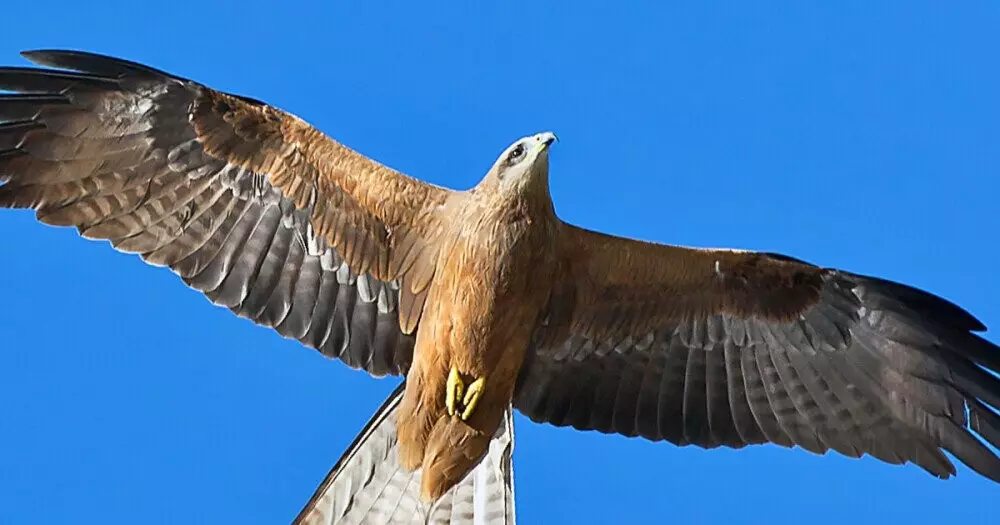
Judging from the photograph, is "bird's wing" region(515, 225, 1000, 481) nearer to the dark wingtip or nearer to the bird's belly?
the bird's belly

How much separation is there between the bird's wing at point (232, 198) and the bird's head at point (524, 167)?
495 mm

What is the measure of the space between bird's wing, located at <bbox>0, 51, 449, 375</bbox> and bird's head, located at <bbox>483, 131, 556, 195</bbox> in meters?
0.49

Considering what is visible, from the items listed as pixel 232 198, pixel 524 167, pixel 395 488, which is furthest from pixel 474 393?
pixel 232 198

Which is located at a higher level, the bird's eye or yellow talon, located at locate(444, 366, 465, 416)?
the bird's eye

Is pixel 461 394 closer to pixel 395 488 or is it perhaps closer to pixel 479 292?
pixel 479 292

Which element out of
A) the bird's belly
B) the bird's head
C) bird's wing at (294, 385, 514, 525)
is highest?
the bird's head

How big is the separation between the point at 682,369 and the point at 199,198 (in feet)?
11.3

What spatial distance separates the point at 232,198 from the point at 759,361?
3723 mm

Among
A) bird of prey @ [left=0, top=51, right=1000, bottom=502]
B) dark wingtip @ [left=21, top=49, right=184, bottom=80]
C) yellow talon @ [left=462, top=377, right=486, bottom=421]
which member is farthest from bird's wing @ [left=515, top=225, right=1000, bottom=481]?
dark wingtip @ [left=21, top=49, right=184, bottom=80]

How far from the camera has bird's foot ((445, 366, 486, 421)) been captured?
9945mm

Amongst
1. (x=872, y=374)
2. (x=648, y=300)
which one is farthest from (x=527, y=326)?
(x=872, y=374)

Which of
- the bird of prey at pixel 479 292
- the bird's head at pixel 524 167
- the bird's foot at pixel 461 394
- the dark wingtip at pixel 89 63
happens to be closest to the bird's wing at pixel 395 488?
the bird of prey at pixel 479 292

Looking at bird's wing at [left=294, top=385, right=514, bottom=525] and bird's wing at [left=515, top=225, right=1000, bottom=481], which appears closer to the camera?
bird's wing at [left=294, top=385, right=514, bottom=525]

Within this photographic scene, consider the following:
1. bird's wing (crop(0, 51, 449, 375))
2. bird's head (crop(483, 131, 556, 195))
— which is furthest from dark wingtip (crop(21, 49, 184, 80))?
bird's head (crop(483, 131, 556, 195))
